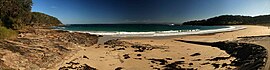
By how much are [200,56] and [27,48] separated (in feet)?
28.3

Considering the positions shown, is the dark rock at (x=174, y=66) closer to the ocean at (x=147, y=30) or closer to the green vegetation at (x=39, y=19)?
the ocean at (x=147, y=30)

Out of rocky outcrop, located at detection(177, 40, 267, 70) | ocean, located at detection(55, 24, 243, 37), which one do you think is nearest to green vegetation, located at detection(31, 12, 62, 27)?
ocean, located at detection(55, 24, 243, 37)

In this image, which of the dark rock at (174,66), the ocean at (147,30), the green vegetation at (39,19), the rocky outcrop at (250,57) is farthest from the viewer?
the green vegetation at (39,19)

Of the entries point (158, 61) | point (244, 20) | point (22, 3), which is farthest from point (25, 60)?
point (244, 20)

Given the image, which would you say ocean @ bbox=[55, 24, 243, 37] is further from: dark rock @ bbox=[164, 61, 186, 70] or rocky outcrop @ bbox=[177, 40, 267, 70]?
dark rock @ bbox=[164, 61, 186, 70]

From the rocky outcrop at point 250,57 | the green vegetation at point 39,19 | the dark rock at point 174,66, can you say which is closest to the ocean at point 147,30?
the green vegetation at point 39,19

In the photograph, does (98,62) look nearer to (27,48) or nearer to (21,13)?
(27,48)

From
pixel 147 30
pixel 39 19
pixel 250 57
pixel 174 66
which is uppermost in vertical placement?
pixel 39 19

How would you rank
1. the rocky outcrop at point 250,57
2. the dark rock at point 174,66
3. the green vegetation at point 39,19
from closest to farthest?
the rocky outcrop at point 250,57, the dark rock at point 174,66, the green vegetation at point 39,19

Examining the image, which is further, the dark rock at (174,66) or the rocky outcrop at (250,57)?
the dark rock at (174,66)

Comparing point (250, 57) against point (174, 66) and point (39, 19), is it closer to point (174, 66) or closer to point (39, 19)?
point (174, 66)

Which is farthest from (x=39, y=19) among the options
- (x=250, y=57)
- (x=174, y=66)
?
(x=250, y=57)

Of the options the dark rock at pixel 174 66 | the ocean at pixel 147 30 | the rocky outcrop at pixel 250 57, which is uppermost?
the rocky outcrop at pixel 250 57

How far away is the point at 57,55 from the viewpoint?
14383 millimetres
